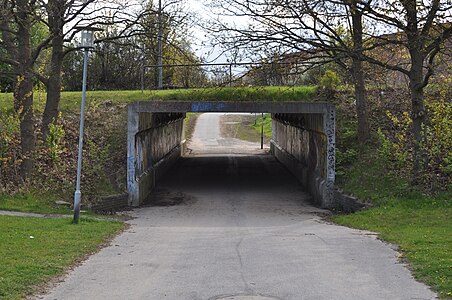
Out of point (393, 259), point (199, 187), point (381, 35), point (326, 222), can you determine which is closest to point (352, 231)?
point (326, 222)

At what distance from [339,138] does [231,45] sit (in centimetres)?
717

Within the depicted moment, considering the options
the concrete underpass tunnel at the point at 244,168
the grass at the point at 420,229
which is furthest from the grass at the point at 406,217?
the concrete underpass tunnel at the point at 244,168

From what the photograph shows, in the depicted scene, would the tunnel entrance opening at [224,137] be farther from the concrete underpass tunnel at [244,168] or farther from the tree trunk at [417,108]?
the tree trunk at [417,108]

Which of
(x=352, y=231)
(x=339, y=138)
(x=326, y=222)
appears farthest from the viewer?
(x=339, y=138)

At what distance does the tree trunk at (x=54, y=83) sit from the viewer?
21817mm

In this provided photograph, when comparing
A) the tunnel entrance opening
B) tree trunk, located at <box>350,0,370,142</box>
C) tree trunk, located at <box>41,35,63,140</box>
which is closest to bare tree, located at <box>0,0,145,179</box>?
tree trunk, located at <box>41,35,63,140</box>

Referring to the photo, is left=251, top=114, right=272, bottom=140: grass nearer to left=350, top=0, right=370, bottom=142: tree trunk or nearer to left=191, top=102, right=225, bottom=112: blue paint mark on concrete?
left=350, top=0, right=370, bottom=142: tree trunk

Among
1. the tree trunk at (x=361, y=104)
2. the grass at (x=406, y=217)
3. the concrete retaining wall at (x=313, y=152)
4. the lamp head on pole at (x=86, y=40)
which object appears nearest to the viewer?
the grass at (x=406, y=217)

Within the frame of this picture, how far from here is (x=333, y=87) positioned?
25844 millimetres

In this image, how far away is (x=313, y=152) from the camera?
88.8ft

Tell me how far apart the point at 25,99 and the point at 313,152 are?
40.2 ft

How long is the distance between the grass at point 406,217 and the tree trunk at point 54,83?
1073cm

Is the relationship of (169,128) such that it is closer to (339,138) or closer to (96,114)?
(96,114)

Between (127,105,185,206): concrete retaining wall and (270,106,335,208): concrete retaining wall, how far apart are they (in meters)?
6.80
